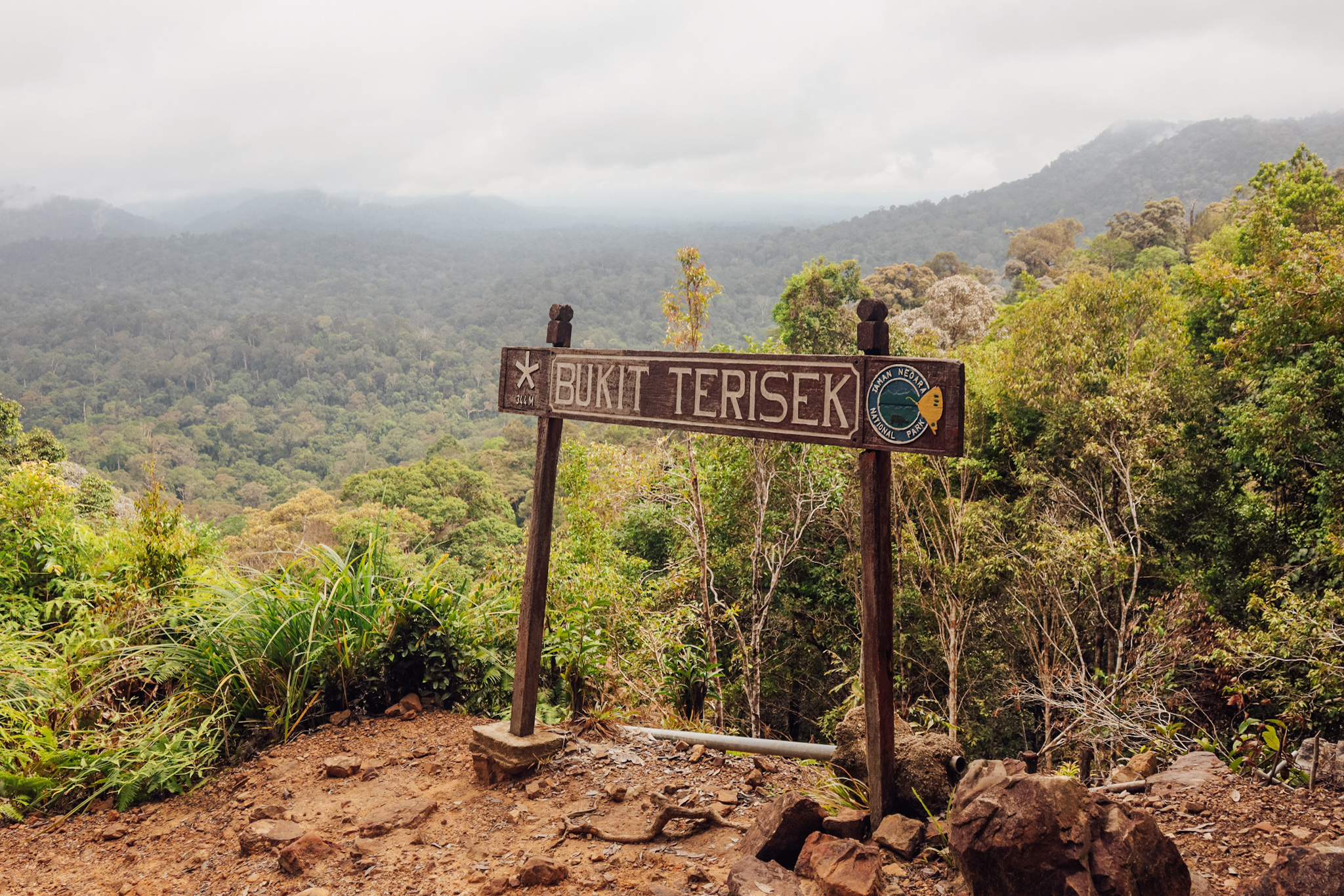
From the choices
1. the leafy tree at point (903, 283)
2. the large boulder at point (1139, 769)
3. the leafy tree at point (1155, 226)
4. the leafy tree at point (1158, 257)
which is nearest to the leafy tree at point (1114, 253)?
the leafy tree at point (1155, 226)

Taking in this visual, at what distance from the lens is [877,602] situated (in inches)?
93.9

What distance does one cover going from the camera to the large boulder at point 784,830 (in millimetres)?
2316

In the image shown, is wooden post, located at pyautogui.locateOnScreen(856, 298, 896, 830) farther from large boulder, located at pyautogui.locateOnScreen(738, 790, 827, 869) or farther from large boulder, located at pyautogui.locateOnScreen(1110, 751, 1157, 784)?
large boulder, located at pyautogui.locateOnScreen(1110, 751, 1157, 784)

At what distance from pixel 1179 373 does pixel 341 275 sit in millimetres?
152310

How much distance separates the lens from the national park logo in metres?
2.21

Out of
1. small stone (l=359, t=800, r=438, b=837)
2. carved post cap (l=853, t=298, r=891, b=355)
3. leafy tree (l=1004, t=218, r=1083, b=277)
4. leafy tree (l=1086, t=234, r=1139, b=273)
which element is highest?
leafy tree (l=1004, t=218, r=1083, b=277)

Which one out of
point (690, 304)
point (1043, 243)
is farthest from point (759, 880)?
point (1043, 243)

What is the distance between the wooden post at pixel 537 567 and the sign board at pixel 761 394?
0.13 m

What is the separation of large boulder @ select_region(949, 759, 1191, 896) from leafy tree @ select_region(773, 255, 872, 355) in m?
12.9

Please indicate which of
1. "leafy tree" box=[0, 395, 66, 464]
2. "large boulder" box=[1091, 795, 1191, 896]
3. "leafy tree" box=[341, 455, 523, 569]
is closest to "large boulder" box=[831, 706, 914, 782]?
"large boulder" box=[1091, 795, 1191, 896]

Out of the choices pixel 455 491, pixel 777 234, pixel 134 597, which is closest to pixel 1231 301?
pixel 134 597

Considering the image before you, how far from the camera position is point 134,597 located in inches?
165

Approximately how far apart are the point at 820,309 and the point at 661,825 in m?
13.9

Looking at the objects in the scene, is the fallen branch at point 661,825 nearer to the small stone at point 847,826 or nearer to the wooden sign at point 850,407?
the small stone at point 847,826
